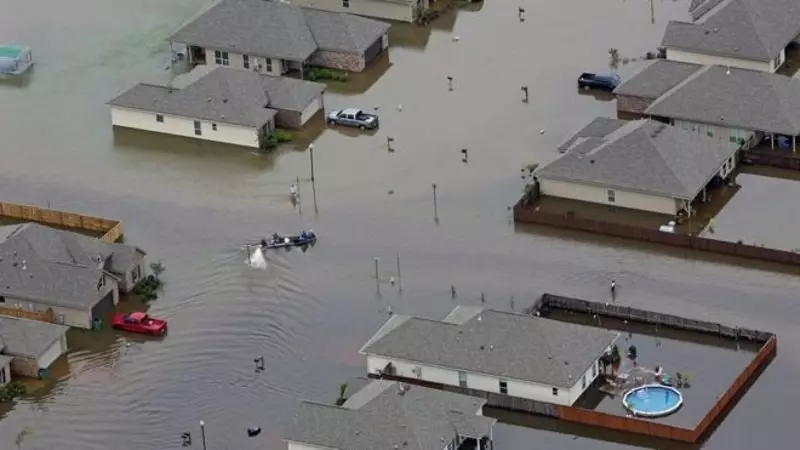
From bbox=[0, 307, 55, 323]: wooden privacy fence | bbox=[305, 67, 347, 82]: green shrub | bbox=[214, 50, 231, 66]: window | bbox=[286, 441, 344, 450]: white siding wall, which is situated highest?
bbox=[214, 50, 231, 66]: window

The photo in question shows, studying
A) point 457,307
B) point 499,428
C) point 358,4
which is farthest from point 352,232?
point 358,4

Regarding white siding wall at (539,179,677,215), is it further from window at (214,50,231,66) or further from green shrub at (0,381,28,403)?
green shrub at (0,381,28,403)

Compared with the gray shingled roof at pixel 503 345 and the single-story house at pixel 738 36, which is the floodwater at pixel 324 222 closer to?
the gray shingled roof at pixel 503 345

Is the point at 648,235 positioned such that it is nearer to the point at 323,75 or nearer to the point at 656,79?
the point at 656,79

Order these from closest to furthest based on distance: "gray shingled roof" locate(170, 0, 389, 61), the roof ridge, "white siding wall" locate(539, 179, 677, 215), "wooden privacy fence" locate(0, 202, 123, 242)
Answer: "white siding wall" locate(539, 179, 677, 215) → "wooden privacy fence" locate(0, 202, 123, 242) → the roof ridge → "gray shingled roof" locate(170, 0, 389, 61)

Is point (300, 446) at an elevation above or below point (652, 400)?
below

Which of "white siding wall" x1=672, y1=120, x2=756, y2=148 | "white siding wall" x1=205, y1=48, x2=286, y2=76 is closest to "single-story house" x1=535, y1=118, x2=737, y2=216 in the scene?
"white siding wall" x1=672, y1=120, x2=756, y2=148

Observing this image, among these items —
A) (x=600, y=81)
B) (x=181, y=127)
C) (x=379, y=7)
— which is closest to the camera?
(x=181, y=127)

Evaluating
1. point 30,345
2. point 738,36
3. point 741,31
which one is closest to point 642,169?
point 738,36
